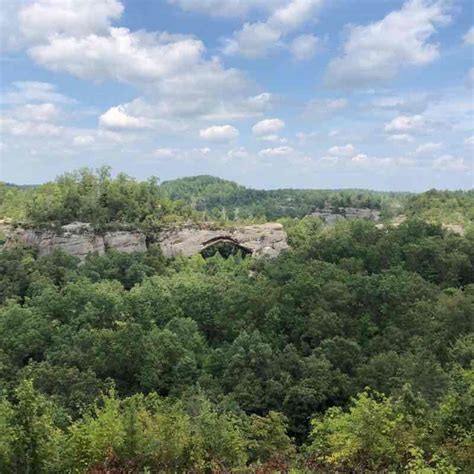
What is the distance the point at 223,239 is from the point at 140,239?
7.51m

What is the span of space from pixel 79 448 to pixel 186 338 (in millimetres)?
13778

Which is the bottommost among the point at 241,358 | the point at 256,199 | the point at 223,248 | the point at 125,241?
the point at 241,358

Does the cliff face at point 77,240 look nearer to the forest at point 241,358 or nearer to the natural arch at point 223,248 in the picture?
the forest at point 241,358

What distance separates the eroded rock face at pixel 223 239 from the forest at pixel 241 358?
169 cm

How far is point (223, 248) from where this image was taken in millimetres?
52344

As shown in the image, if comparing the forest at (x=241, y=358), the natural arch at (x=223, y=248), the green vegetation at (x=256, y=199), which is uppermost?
the green vegetation at (x=256, y=199)

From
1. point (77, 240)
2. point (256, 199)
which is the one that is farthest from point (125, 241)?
point (256, 199)

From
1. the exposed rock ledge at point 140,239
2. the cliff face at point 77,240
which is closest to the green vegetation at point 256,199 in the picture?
the exposed rock ledge at point 140,239

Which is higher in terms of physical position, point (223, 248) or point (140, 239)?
point (140, 239)

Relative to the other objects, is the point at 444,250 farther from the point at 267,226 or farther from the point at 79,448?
the point at 79,448

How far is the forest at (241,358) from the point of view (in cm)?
1311

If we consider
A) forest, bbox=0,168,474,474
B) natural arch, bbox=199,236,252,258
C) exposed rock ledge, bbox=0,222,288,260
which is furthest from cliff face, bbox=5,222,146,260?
natural arch, bbox=199,236,252,258

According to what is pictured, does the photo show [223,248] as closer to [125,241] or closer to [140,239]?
[140,239]

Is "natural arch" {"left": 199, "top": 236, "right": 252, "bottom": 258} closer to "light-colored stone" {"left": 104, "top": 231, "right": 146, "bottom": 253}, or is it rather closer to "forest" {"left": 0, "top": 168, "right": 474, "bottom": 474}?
"forest" {"left": 0, "top": 168, "right": 474, "bottom": 474}
